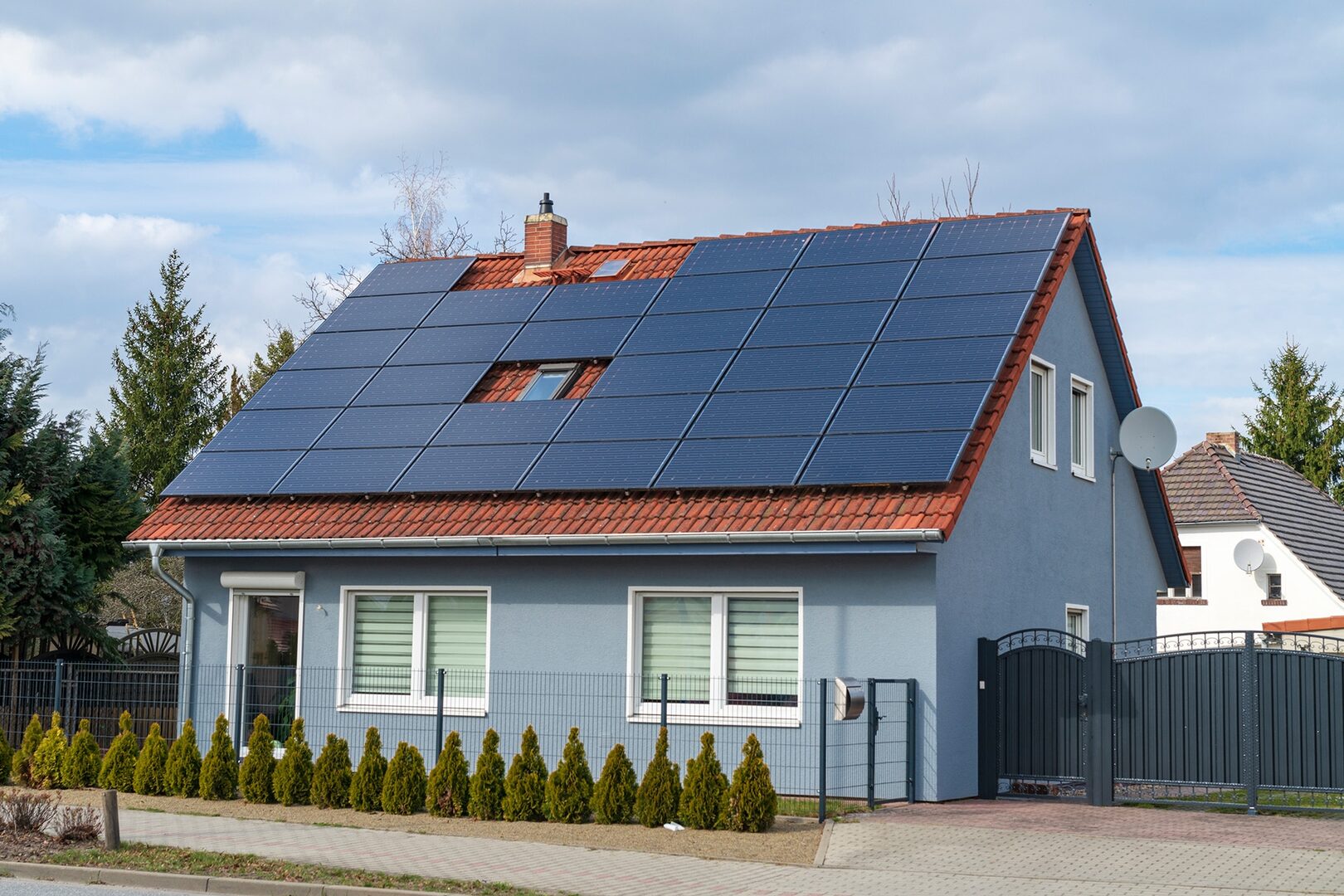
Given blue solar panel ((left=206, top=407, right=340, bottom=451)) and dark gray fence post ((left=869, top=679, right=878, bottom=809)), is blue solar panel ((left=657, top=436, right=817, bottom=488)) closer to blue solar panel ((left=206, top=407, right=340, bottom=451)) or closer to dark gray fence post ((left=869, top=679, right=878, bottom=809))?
dark gray fence post ((left=869, top=679, right=878, bottom=809))

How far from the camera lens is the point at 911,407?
15570 millimetres

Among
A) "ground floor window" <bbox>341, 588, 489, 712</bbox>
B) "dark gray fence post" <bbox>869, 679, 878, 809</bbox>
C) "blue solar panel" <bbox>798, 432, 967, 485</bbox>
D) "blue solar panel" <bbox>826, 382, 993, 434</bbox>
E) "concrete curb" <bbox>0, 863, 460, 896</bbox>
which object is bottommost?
"concrete curb" <bbox>0, 863, 460, 896</bbox>

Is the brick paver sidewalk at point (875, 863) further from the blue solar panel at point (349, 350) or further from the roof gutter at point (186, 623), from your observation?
the blue solar panel at point (349, 350)

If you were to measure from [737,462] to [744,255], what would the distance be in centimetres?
479

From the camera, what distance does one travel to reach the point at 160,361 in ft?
159

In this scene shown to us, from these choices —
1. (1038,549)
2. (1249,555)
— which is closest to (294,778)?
(1038,549)

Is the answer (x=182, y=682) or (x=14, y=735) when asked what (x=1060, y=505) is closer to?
(x=182, y=682)

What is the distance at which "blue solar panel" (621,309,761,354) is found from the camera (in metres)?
17.8

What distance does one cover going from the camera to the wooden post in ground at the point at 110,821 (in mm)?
12258

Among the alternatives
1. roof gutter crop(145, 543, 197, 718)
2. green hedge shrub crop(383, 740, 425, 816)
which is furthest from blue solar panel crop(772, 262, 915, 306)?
roof gutter crop(145, 543, 197, 718)

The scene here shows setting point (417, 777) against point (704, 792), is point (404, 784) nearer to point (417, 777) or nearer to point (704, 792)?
point (417, 777)

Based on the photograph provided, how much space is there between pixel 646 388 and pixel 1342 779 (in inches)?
319

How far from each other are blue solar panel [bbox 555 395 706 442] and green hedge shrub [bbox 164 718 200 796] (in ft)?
16.5

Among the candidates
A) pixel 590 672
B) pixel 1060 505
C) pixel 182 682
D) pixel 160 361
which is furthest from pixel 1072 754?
pixel 160 361
